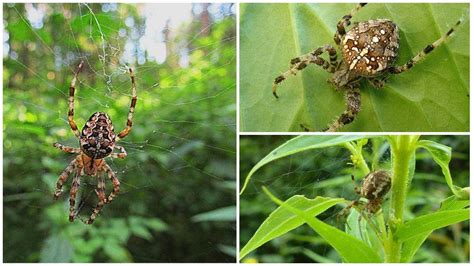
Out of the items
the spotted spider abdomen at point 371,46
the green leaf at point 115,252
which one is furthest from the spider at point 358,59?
the green leaf at point 115,252

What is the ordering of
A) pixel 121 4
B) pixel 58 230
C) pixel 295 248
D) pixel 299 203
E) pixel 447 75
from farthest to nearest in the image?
1. pixel 58 230
2. pixel 295 248
3. pixel 121 4
4. pixel 447 75
5. pixel 299 203

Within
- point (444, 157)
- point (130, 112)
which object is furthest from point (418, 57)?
point (130, 112)

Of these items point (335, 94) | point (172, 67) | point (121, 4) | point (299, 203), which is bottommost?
point (299, 203)

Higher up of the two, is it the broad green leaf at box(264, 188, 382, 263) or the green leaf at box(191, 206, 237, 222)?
the green leaf at box(191, 206, 237, 222)

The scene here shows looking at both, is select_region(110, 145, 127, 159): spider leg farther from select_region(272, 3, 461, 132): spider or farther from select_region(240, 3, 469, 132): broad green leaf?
select_region(272, 3, 461, 132): spider

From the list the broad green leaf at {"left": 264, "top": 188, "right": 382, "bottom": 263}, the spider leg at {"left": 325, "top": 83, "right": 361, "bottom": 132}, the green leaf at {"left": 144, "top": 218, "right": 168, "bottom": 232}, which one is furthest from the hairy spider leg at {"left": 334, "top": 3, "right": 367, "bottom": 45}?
the green leaf at {"left": 144, "top": 218, "right": 168, "bottom": 232}

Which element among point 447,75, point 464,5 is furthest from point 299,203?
point 464,5

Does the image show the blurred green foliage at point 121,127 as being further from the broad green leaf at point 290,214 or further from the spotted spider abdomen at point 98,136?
the broad green leaf at point 290,214

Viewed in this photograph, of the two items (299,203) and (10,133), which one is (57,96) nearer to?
A: (10,133)
